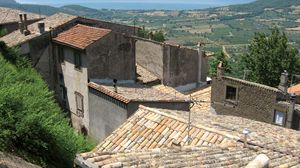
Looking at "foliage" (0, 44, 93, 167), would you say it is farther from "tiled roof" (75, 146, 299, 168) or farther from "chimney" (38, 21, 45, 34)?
"chimney" (38, 21, 45, 34)

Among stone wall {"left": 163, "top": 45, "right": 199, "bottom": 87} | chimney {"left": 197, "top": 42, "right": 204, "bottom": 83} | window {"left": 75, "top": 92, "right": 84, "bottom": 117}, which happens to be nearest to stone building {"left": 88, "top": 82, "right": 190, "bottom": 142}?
window {"left": 75, "top": 92, "right": 84, "bottom": 117}

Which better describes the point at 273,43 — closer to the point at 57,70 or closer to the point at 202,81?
the point at 202,81

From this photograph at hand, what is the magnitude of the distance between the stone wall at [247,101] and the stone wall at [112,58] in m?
5.52

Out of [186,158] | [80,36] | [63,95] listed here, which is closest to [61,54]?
[80,36]

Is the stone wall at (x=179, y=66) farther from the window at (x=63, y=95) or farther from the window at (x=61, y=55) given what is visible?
the window at (x=61, y=55)

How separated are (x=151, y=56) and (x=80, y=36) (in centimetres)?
649

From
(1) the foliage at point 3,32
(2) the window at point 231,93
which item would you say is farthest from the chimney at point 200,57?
(1) the foliage at point 3,32

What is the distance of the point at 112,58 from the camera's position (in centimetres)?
2245

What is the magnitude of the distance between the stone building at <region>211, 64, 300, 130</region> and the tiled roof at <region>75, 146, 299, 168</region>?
12.2 meters

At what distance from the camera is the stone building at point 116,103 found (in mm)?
17922

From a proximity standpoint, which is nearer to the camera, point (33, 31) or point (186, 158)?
point (186, 158)

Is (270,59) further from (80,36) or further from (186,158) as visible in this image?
(186,158)

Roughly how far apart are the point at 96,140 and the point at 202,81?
12.1m

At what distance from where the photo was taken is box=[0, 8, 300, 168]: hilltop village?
12.3m
